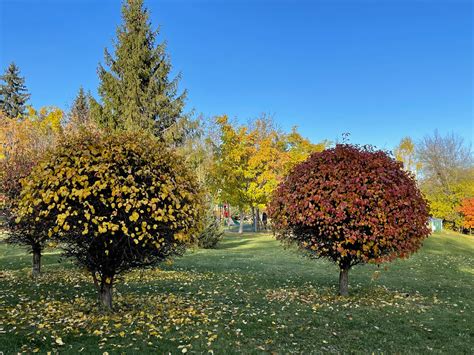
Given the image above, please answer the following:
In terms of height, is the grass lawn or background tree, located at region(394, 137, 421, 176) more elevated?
background tree, located at region(394, 137, 421, 176)

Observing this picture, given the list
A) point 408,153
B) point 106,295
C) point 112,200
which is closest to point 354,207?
point 112,200

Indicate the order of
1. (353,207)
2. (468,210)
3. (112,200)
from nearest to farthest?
(112,200)
(353,207)
(468,210)

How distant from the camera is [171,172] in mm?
6668

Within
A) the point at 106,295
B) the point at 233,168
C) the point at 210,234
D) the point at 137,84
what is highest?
the point at 137,84


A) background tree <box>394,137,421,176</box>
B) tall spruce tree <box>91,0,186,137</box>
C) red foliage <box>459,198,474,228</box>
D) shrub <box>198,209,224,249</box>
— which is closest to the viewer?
shrub <box>198,209,224,249</box>

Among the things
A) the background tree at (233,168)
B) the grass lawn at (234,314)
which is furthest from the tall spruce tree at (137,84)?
the grass lawn at (234,314)

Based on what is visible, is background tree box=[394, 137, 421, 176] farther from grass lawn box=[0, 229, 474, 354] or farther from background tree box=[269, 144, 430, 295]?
background tree box=[269, 144, 430, 295]

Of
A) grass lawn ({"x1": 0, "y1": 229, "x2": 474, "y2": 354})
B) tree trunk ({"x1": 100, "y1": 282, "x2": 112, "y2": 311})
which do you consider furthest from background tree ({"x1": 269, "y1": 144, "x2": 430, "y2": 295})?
tree trunk ({"x1": 100, "y1": 282, "x2": 112, "y2": 311})

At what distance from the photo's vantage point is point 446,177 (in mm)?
46156

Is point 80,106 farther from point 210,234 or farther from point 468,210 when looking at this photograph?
point 468,210

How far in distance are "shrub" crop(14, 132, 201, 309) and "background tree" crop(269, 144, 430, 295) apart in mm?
2674

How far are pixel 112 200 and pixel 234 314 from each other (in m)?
3.06

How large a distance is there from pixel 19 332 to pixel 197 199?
3.36 m

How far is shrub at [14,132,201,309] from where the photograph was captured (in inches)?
A: 231
